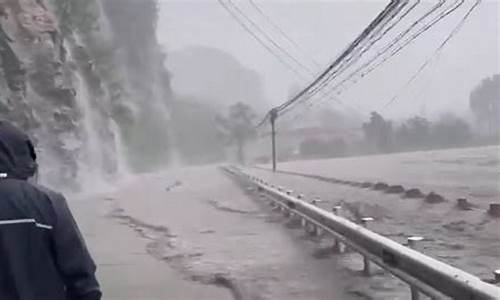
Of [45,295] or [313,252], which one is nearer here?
[45,295]

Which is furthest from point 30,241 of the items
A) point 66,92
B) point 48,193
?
point 66,92

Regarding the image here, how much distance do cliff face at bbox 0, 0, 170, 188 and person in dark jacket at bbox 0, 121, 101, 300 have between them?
9666 millimetres

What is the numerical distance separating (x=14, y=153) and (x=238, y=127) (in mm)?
114724

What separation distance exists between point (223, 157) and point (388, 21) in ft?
358

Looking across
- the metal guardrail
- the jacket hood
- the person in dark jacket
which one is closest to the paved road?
the metal guardrail

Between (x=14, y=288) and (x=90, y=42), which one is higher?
(x=90, y=42)

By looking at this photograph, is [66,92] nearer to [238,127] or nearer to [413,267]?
[413,267]

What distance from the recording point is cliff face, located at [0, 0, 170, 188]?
120 feet

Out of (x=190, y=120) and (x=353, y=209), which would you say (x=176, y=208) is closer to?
(x=353, y=209)

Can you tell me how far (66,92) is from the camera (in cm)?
4247

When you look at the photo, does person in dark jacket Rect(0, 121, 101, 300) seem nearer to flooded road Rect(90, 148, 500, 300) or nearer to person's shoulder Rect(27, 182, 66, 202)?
person's shoulder Rect(27, 182, 66, 202)

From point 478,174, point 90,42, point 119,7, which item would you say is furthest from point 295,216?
point 119,7

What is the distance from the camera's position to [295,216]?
16.2 metres

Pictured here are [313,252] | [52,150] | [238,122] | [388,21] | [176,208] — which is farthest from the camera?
[238,122]
